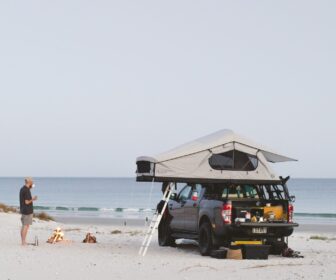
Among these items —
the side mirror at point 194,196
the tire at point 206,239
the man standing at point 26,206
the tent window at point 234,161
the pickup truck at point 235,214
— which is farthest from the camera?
the man standing at point 26,206

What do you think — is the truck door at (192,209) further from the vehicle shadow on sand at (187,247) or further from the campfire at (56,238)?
the campfire at (56,238)

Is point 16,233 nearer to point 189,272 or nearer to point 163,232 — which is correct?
point 163,232

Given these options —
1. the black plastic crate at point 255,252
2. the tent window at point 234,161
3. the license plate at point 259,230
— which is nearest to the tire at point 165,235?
the tent window at point 234,161

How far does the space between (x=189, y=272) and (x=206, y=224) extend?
9.91 ft

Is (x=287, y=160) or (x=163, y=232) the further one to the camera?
(x=163, y=232)

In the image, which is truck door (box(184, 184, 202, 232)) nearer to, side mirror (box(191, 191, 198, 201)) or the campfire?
side mirror (box(191, 191, 198, 201))

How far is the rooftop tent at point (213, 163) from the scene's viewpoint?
15883mm

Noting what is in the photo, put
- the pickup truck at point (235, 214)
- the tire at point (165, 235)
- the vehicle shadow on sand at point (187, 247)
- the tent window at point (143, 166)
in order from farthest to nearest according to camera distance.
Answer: the tire at point (165, 235), the vehicle shadow on sand at point (187, 247), the tent window at point (143, 166), the pickup truck at point (235, 214)

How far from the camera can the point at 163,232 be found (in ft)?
60.3

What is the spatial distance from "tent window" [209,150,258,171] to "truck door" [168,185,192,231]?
52.1 inches

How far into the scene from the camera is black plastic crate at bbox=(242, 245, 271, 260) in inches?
592

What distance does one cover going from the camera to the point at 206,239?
15.7 metres

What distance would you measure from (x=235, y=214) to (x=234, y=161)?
5.42 feet

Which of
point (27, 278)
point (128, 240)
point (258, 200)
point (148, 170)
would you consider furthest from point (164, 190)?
point (27, 278)
